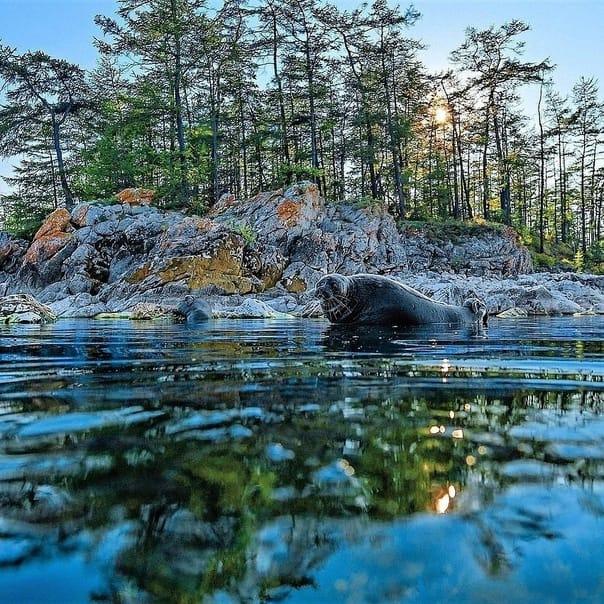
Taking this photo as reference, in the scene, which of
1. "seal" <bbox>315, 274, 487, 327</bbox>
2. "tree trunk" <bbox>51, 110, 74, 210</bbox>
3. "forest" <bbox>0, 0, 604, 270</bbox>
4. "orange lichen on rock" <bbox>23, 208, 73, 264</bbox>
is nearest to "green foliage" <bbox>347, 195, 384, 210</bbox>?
"forest" <bbox>0, 0, 604, 270</bbox>

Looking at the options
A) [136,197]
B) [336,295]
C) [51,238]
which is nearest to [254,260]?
[136,197]

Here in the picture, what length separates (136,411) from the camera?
6.47ft

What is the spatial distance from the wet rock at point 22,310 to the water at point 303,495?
10418 millimetres

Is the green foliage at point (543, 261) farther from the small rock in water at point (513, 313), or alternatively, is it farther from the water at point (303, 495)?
the water at point (303, 495)

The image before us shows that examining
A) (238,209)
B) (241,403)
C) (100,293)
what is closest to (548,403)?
(241,403)

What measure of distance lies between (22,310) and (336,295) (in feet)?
26.3

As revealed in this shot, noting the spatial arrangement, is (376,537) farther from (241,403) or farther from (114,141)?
(114,141)

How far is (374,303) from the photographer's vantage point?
8258mm

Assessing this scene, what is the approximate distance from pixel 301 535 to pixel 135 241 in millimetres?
23519

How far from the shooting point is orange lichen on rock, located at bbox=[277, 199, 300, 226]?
23.8 meters

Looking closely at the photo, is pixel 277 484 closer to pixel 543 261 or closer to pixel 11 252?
pixel 11 252

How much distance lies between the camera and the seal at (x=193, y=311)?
42.5 feet

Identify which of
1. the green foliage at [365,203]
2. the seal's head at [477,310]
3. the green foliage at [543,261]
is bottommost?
the seal's head at [477,310]

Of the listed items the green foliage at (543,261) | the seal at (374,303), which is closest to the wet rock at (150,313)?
the seal at (374,303)
